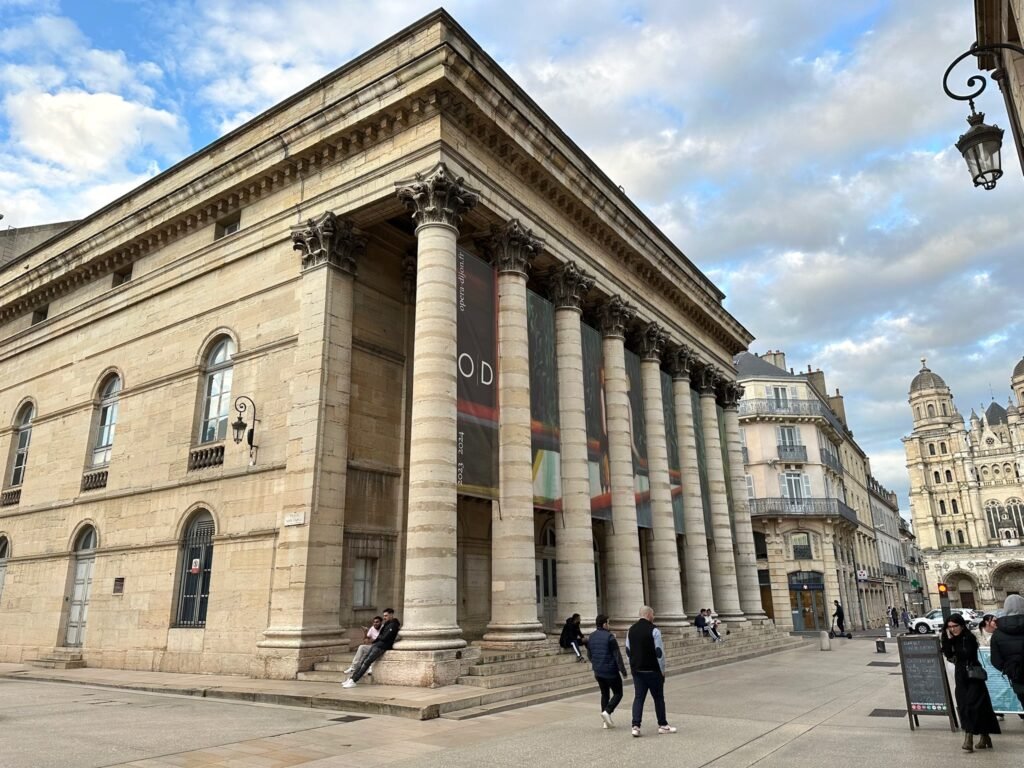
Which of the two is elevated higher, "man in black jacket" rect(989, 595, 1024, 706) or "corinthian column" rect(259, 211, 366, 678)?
"corinthian column" rect(259, 211, 366, 678)

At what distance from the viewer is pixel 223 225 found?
770 inches

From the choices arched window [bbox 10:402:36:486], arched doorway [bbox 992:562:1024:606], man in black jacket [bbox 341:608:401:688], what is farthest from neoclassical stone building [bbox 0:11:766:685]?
arched doorway [bbox 992:562:1024:606]

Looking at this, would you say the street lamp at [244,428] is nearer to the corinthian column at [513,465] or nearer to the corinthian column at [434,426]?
the corinthian column at [434,426]

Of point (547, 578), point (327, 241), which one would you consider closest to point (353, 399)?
point (327, 241)

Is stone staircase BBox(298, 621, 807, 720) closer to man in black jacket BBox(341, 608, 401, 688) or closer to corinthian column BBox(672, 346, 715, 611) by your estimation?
man in black jacket BBox(341, 608, 401, 688)

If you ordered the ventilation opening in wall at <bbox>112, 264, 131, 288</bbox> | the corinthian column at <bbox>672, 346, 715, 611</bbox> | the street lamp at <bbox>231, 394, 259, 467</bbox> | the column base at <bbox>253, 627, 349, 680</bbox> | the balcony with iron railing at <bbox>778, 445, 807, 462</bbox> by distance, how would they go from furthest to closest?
1. the balcony with iron railing at <bbox>778, 445, 807, 462</bbox>
2. the corinthian column at <bbox>672, 346, 715, 611</bbox>
3. the ventilation opening in wall at <bbox>112, 264, 131, 288</bbox>
4. the street lamp at <bbox>231, 394, 259, 467</bbox>
5. the column base at <bbox>253, 627, 349, 680</bbox>

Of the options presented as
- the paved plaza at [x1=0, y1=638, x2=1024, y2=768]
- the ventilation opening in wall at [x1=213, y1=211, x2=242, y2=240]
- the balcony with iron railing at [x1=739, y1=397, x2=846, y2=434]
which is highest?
the balcony with iron railing at [x1=739, y1=397, x2=846, y2=434]

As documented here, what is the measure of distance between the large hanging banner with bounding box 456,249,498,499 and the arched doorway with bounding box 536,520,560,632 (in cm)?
705

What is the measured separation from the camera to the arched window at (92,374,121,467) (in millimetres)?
20781

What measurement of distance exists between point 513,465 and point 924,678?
882cm

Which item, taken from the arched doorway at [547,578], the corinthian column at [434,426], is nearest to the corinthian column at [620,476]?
the arched doorway at [547,578]

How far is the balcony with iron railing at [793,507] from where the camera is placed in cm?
4134

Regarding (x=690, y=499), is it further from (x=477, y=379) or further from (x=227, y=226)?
(x=227, y=226)

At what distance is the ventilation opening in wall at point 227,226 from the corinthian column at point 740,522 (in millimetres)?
20651
